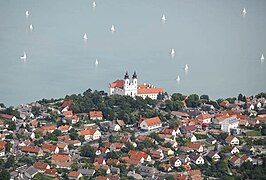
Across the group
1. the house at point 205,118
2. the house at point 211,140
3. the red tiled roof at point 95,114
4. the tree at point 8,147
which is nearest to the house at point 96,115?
the red tiled roof at point 95,114

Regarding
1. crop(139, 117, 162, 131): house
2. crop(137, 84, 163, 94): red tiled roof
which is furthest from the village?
crop(137, 84, 163, 94): red tiled roof

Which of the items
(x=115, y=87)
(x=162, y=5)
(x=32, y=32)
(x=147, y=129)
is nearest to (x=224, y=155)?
(x=147, y=129)

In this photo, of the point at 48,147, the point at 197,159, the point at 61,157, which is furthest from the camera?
the point at 48,147

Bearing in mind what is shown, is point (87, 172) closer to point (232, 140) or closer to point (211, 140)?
point (211, 140)

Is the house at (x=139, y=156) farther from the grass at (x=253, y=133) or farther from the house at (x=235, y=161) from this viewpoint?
the grass at (x=253, y=133)

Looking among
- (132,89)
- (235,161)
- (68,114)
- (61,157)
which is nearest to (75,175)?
(61,157)

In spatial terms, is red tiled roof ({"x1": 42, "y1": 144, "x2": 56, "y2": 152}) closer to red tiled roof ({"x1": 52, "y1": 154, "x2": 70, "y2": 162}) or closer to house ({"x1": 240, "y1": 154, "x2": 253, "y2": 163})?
red tiled roof ({"x1": 52, "y1": 154, "x2": 70, "y2": 162})

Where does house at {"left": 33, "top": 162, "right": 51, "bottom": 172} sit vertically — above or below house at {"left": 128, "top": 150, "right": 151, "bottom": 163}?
below
